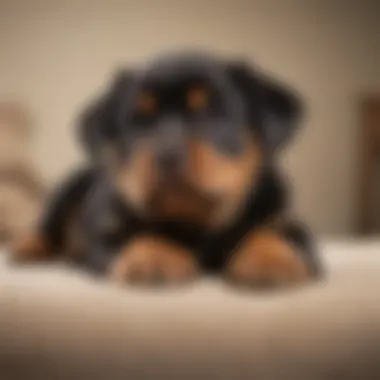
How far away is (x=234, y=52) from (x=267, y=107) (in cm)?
43

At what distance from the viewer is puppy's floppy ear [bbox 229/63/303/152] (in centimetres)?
71

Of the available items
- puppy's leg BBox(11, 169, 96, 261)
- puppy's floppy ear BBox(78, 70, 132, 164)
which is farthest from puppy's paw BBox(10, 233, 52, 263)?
puppy's floppy ear BBox(78, 70, 132, 164)

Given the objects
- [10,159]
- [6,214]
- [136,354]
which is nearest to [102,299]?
[136,354]

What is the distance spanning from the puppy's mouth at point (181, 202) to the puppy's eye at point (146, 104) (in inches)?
4.2

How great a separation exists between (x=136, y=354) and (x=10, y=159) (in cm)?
71

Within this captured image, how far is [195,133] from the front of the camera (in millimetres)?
661

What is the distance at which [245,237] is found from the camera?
65 cm

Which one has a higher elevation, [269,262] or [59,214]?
[59,214]

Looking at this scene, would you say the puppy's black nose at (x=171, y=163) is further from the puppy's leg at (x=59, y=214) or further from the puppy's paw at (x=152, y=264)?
the puppy's leg at (x=59, y=214)

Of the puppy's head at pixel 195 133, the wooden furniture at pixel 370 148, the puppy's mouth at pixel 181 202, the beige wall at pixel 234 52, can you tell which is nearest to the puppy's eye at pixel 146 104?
the puppy's head at pixel 195 133

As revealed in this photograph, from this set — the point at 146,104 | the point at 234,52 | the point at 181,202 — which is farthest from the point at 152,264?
the point at 234,52

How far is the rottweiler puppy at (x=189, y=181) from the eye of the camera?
61 centimetres

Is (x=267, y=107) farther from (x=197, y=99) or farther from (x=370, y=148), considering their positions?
(x=370, y=148)

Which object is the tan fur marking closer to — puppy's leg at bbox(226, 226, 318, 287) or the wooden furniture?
puppy's leg at bbox(226, 226, 318, 287)
